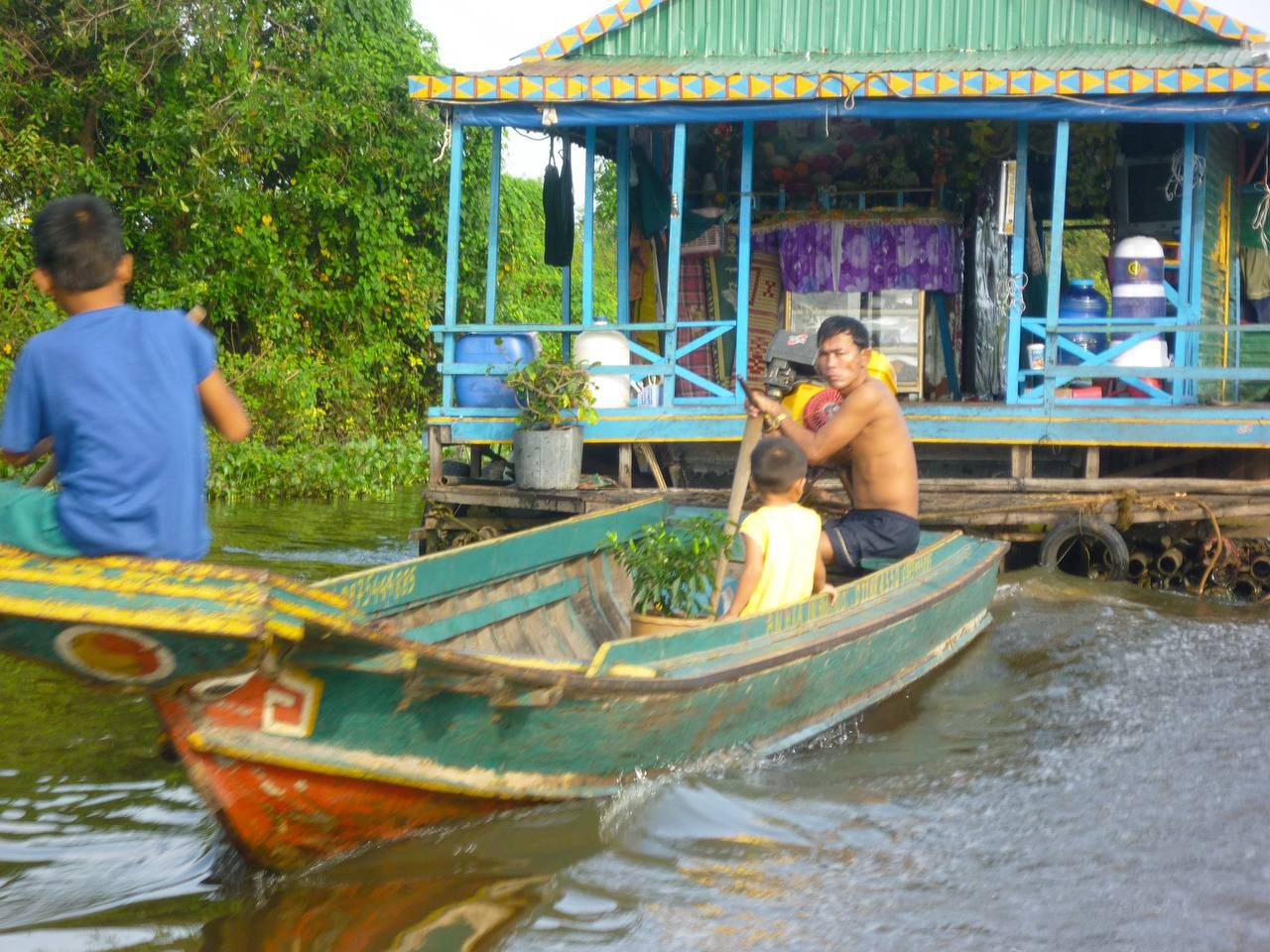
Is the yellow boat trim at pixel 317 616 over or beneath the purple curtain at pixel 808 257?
beneath

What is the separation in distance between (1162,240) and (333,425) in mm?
10464

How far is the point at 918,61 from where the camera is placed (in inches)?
426

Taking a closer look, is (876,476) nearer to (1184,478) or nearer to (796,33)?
(1184,478)

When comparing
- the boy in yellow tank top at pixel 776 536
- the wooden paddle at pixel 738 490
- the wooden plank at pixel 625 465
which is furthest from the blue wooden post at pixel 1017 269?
the boy in yellow tank top at pixel 776 536

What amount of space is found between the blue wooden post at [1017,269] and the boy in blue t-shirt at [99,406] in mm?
7049

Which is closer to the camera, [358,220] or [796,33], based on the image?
[796,33]

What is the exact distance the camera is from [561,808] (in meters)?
4.73

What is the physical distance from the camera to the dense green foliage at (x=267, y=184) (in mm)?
15445

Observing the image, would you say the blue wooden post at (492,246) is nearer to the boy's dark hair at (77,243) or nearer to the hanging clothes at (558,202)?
the hanging clothes at (558,202)

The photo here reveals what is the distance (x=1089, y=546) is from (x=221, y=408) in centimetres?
705

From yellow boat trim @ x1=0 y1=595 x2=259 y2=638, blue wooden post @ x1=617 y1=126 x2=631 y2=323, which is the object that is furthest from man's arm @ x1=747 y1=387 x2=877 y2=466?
blue wooden post @ x1=617 y1=126 x2=631 y2=323

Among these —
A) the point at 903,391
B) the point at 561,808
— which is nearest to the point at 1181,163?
the point at 903,391

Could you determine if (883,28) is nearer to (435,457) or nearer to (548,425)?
(548,425)

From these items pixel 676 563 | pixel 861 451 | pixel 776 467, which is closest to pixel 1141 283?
pixel 861 451
